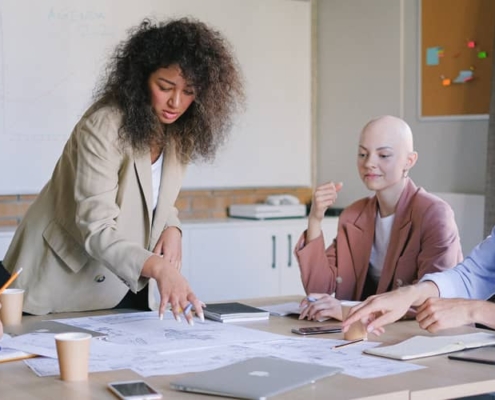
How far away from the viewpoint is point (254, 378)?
1659 mm

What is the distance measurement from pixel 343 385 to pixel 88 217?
0.98 m

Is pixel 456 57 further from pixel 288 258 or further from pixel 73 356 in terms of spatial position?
pixel 73 356

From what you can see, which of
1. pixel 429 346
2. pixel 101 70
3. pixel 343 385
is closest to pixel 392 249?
pixel 429 346

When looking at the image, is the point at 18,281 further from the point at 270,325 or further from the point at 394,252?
the point at 394,252

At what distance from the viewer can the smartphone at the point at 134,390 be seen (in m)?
1.58

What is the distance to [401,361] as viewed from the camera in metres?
1.88

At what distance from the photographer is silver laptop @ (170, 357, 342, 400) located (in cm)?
159

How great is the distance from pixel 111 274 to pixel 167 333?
0.50 metres

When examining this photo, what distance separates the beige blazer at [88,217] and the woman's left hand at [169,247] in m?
0.05

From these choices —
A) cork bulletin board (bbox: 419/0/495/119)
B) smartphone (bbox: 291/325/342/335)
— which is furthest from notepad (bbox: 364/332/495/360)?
cork bulletin board (bbox: 419/0/495/119)

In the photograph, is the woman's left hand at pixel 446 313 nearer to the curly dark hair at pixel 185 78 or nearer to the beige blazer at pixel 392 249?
the beige blazer at pixel 392 249

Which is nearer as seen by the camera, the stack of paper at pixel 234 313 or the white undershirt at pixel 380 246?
the stack of paper at pixel 234 313

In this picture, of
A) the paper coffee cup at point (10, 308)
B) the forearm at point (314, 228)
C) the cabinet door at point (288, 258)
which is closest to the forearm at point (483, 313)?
the forearm at point (314, 228)

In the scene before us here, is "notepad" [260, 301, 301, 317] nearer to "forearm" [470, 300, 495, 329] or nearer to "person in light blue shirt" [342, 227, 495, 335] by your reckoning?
"person in light blue shirt" [342, 227, 495, 335]
